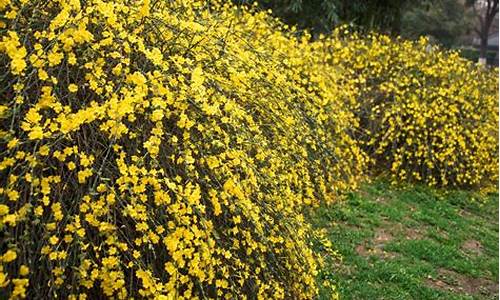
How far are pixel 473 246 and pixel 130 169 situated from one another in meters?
3.37

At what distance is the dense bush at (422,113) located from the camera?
586cm

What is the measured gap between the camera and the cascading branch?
200 centimetres

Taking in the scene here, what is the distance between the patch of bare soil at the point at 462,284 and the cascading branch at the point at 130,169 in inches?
53.5

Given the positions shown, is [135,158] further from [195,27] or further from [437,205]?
[437,205]

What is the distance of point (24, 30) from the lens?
2338mm

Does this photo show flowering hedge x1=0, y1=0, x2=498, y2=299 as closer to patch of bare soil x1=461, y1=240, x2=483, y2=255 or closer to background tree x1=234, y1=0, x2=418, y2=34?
patch of bare soil x1=461, y1=240, x2=483, y2=255

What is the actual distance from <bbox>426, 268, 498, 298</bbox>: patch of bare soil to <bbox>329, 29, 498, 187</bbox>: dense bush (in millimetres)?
1963

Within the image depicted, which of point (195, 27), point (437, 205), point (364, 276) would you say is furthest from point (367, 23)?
point (195, 27)

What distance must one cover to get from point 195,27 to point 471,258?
2836 millimetres

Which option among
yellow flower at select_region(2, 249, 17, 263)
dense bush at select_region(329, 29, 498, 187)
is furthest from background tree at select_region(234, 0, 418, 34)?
yellow flower at select_region(2, 249, 17, 263)

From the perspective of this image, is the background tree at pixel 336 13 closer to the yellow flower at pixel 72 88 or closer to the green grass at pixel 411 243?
the green grass at pixel 411 243

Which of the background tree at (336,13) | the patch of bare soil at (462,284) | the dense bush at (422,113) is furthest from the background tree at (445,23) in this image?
the patch of bare soil at (462,284)

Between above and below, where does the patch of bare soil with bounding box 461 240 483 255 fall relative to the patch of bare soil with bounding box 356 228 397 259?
above

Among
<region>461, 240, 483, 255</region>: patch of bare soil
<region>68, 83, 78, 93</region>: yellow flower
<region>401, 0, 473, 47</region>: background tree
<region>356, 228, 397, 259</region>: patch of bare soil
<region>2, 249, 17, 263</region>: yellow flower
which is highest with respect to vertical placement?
<region>401, 0, 473, 47</region>: background tree
